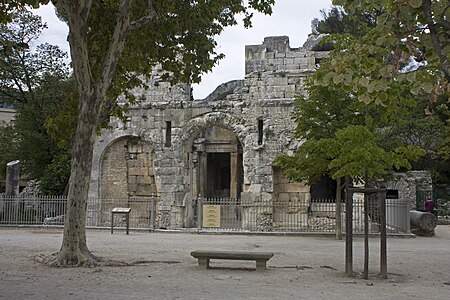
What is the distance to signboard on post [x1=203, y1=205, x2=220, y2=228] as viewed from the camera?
64.0 ft

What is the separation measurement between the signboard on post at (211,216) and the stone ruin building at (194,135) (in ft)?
8.01

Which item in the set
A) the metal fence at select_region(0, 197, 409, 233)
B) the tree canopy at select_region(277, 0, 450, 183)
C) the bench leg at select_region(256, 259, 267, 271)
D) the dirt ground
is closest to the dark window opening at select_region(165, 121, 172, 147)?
the metal fence at select_region(0, 197, 409, 233)

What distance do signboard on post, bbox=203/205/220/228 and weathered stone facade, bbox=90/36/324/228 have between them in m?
2.64

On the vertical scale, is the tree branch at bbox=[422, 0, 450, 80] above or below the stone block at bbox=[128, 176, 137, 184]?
above

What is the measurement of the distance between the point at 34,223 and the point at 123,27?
13.0 m

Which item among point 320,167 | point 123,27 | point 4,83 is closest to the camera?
point 123,27

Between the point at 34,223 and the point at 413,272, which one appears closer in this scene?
the point at 413,272

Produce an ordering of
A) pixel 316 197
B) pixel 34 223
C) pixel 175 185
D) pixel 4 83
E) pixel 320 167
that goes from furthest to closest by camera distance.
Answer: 1. pixel 316 197
2. pixel 4 83
3. pixel 175 185
4. pixel 34 223
5. pixel 320 167

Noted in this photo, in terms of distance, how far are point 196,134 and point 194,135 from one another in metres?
0.18

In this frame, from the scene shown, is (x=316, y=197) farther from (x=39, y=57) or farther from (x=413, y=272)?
(x=413, y=272)

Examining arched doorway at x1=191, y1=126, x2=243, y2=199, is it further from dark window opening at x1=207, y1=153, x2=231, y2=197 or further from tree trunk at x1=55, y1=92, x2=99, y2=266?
tree trunk at x1=55, y1=92, x2=99, y2=266

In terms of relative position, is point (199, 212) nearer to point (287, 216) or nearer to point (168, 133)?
point (287, 216)

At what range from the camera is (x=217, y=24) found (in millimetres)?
13430

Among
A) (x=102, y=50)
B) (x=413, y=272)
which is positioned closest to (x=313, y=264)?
(x=413, y=272)
